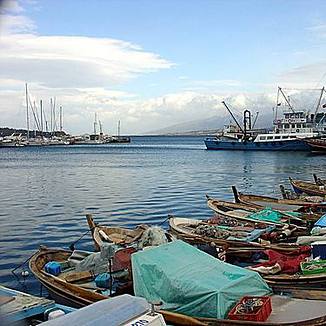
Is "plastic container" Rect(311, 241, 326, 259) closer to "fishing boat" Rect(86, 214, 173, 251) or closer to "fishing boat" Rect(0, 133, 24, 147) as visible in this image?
"fishing boat" Rect(86, 214, 173, 251)

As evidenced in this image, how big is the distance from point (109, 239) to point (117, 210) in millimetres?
12878

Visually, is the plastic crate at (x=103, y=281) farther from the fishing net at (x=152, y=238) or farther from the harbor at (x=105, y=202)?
the fishing net at (x=152, y=238)

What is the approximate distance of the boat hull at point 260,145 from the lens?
8036 centimetres

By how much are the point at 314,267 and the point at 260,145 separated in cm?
7626

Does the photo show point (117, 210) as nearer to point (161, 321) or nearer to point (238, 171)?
point (161, 321)

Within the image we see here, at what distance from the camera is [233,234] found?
52.3 ft

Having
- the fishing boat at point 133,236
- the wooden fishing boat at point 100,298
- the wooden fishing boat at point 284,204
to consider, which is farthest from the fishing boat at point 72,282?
the wooden fishing boat at point 284,204

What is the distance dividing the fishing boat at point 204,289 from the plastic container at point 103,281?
4.98 feet

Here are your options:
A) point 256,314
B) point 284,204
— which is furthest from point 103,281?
point 284,204

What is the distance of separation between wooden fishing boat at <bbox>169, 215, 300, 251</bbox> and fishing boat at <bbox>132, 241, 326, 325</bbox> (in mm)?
4534

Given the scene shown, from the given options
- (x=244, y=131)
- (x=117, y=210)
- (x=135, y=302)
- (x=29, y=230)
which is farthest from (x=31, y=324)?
(x=244, y=131)

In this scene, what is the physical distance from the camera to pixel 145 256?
984 cm

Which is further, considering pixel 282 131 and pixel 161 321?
pixel 282 131

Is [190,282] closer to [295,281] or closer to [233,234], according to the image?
[295,281]
